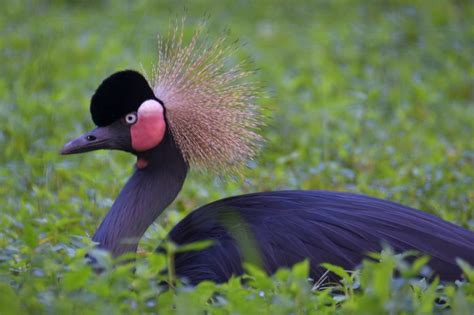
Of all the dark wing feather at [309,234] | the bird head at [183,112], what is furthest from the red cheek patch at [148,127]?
the dark wing feather at [309,234]

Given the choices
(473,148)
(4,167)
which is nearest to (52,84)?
(4,167)

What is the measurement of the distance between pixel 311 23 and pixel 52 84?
7.67 feet

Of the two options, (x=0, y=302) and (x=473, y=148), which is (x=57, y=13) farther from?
(x=0, y=302)

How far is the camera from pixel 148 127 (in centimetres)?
280

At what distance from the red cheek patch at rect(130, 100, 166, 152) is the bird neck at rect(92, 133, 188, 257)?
34 millimetres

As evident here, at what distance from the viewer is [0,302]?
191cm

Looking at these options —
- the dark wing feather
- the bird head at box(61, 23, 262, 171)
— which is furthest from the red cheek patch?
the dark wing feather

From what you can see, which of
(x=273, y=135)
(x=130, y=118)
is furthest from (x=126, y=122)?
(x=273, y=135)

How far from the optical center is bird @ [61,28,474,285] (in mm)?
2619

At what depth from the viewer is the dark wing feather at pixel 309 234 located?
260 cm

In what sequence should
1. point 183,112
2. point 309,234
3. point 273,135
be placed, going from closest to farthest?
point 309,234 → point 183,112 → point 273,135

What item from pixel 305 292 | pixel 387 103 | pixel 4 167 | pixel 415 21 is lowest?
pixel 305 292

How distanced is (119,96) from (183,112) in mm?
224

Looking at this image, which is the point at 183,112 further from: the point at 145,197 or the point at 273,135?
the point at 273,135
